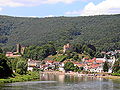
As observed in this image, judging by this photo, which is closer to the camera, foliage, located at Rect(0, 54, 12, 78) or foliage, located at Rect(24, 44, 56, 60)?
foliage, located at Rect(0, 54, 12, 78)

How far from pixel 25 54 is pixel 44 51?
46.4 ft

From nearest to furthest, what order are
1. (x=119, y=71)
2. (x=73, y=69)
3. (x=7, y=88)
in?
(x=7, y=88) → (x=119, y=71) → (x=73, y=69)

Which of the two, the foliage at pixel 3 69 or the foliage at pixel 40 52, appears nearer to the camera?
the foliage at pixel 3 69

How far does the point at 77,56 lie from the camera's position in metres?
166

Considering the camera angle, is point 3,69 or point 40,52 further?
point 40,52

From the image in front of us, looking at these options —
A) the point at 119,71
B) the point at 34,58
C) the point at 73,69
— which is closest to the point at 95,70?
the point at 73,69

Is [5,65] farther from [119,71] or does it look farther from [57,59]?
[57,59]

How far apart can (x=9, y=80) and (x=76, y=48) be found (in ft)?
351

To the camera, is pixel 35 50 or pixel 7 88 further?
pixel 35 50

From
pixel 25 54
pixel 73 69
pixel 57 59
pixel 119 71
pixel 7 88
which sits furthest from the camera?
pixel 25 54

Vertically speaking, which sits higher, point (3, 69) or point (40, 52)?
point (3, 69)

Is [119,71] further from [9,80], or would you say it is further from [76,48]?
[76,48]

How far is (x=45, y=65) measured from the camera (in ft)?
532

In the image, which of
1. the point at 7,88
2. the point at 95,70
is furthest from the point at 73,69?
the point at 7,88
